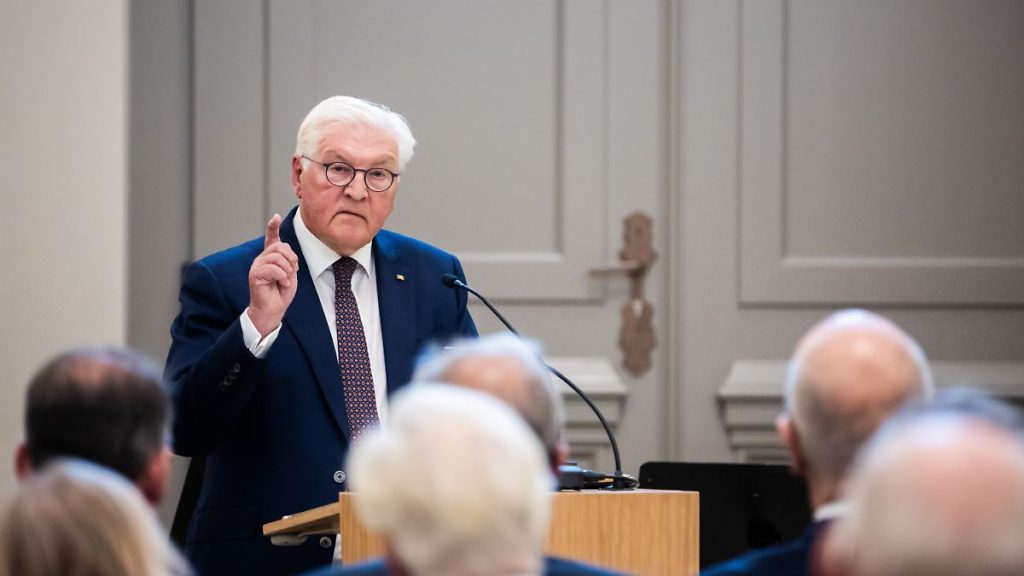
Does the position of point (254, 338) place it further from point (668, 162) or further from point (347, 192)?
point (668, 162)

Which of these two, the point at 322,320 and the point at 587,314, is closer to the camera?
the point at 322,320

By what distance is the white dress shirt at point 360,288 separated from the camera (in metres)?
3.50

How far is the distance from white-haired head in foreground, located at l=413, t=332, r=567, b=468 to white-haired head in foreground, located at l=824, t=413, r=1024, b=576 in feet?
2.08

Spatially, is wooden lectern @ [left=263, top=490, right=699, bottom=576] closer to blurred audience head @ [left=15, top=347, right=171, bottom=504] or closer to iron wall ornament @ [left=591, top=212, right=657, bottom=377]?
blurred audience head @ [left=15, top=347, right=171, bottom=504]

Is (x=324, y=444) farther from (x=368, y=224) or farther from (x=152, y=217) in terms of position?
(x=152, y=217)

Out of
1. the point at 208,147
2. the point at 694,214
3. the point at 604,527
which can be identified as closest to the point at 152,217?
the point at 208,147

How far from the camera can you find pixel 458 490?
1.38 meters

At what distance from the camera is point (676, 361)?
16.9 ft

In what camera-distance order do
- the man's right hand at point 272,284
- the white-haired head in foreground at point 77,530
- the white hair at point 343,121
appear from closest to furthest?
the white-haired head in foreground at point 77,530 < the man's right hand at point 272,284 < the white hair at point 343,121

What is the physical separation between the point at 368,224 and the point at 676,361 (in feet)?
6.18

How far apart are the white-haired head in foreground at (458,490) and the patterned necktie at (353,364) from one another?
195cm

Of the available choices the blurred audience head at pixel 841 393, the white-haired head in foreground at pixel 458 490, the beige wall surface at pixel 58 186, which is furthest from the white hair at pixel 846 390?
the beige wall surface at pixel 58 186

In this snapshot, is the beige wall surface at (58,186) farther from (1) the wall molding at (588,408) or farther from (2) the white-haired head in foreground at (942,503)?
(2) the white-haired head in foreground at (942,503)

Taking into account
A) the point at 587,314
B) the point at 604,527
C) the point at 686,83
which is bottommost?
the point at 604,527
